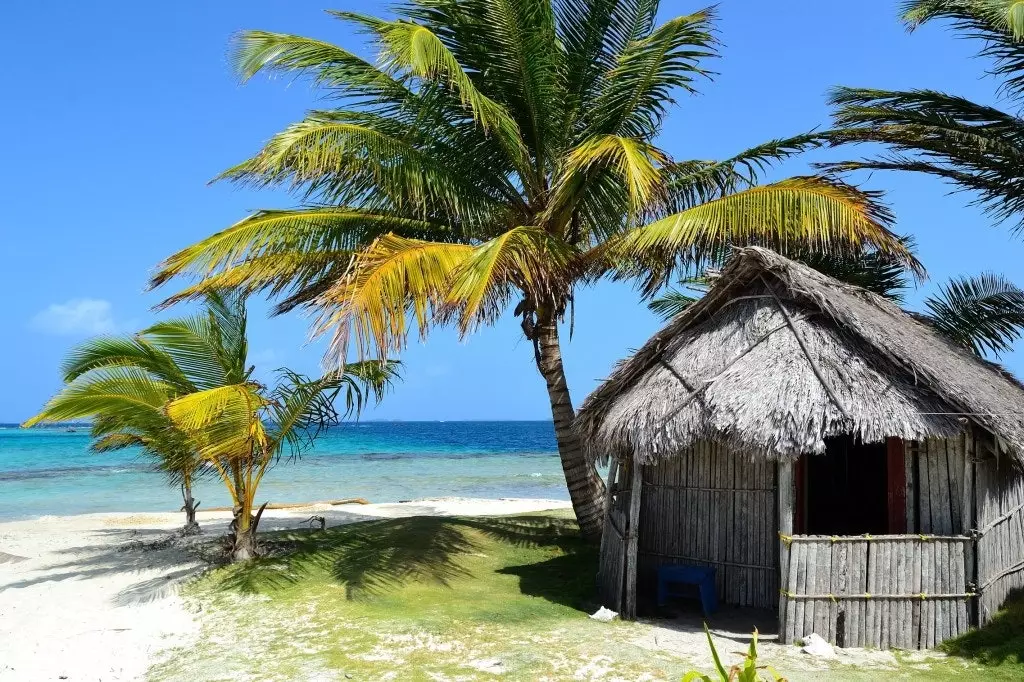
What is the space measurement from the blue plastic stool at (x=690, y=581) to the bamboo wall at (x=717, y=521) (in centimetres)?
26

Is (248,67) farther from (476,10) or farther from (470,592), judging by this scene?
(470,592)

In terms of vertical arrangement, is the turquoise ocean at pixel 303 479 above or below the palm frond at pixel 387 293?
below

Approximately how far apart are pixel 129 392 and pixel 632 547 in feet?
18.9

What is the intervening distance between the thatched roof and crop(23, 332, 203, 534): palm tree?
4802 millimetres

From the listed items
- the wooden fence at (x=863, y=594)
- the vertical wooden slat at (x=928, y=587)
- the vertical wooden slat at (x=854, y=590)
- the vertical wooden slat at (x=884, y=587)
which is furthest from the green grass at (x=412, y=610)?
the vertical wooden slat at (x=928, y=587)

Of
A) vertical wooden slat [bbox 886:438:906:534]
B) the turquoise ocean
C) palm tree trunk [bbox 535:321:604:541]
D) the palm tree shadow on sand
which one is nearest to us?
vertical wooden slat [bbox 886:438:906:534]

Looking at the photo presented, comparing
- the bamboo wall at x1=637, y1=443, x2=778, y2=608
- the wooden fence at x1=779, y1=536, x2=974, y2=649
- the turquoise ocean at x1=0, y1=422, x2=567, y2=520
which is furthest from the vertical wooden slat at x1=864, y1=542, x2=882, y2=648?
the turquoise ocean at x1=0, y1=422, x2=567, y2=520

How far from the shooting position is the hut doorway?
1059 centimetres

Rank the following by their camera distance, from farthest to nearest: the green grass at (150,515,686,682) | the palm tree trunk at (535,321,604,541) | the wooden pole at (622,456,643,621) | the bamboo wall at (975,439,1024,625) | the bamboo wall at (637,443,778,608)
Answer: the palm tree trunk at (535,321,604,541), the bamboo wall at (637,443,778,608), the wooden pole at (622,456,643,621), the bamboo wall at (975,439,1024,625), the green grass at (150,515,686,682)

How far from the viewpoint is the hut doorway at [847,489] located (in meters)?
10.6

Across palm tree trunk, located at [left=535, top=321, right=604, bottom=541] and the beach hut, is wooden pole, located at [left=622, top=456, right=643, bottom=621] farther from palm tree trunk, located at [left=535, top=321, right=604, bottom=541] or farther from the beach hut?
palm tree trunk, located at [left=535, top=321, right=604, bottom=541]

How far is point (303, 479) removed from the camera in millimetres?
33094

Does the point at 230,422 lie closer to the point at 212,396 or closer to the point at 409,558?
the point at 212,396

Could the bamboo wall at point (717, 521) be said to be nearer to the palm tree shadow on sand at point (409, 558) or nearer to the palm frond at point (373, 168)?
the palm tree shadow on sand at point (409, 558)
